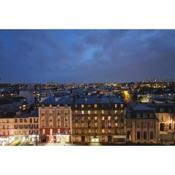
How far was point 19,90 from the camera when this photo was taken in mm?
5895

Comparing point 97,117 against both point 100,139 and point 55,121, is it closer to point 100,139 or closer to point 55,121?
point 100,139

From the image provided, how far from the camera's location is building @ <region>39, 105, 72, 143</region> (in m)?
6.14

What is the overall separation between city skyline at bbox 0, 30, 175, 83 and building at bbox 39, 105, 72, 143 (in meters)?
0.62

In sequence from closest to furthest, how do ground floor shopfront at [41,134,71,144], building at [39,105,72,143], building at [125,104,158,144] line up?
1. ground floor shopfront at [41,134,71,144]
2. building at [125,104,158,144]
3. building at [39,105,72,143]

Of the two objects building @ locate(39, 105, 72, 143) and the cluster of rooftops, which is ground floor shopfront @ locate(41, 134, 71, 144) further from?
the cluster of rooftops

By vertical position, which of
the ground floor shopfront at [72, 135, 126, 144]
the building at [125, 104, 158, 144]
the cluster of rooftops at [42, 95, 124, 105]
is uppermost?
the cluster of rooftops at [42, 95, 124, 105]

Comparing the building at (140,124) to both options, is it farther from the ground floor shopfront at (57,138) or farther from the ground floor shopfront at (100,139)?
the ground floor shopfront at (57,138)

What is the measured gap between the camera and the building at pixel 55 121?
242 inches

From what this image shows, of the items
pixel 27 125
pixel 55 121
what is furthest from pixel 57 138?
pixel 27 125

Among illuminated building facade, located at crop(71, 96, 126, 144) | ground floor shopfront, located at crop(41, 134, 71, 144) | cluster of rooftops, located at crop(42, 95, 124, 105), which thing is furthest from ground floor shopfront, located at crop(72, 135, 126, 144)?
cluster of rooftops, located at crop(42, 95, 124, 105)

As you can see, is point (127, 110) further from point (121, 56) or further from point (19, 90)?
point (19, 90)

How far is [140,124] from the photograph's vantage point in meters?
6.32
